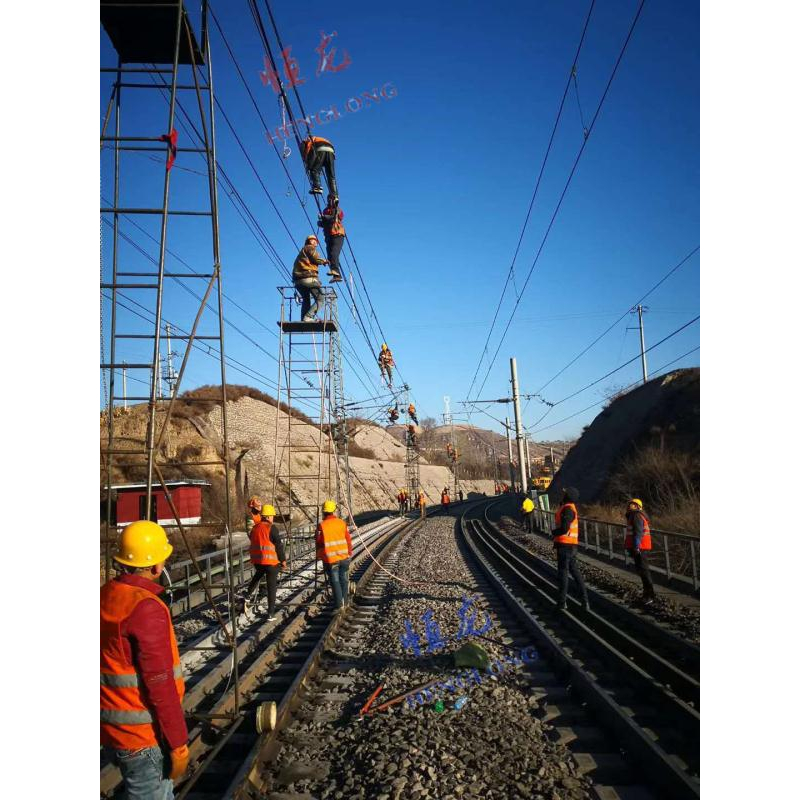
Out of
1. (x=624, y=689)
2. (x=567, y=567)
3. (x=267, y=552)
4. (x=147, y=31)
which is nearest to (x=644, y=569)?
(x=567, y=567)

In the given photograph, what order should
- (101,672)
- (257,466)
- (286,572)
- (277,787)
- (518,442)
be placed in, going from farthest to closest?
(257,466), (518,442), (286,572), (277,787), (101,672)

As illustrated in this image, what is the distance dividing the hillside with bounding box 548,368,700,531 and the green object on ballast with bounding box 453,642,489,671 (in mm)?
11792

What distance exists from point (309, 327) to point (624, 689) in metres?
13.9

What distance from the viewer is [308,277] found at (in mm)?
15766

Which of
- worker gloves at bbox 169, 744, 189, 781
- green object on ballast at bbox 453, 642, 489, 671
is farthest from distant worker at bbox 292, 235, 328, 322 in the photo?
worker gloves at bbox 169, 744, 189, 781

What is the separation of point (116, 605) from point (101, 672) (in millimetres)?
328

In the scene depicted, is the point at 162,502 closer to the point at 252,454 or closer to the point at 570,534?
the point at 570,534

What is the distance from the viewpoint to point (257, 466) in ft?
125

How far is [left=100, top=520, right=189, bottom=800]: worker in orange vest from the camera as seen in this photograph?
2779 millimetres

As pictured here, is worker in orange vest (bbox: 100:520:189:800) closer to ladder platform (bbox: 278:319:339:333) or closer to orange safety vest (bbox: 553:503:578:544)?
orange safety vest (bbox: 553:503:578:544)

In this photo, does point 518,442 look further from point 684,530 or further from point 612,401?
point 612,401

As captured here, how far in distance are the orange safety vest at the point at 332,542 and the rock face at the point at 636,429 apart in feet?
70.1

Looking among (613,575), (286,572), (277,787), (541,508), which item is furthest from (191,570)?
(541,508)

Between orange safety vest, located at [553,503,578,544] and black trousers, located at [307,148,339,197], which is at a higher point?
black trousers, located at [307,148,339,197]
